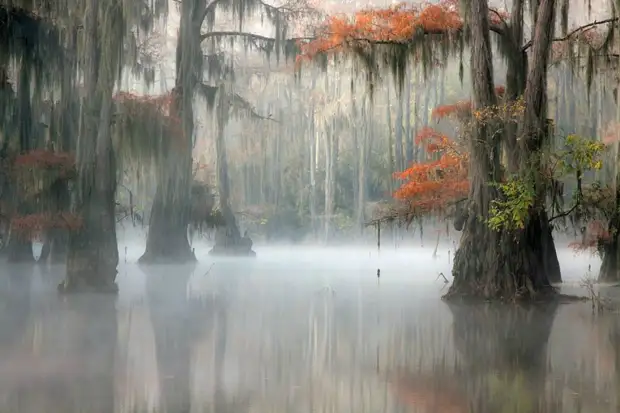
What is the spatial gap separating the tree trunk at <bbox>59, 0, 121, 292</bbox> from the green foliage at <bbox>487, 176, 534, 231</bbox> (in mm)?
5842

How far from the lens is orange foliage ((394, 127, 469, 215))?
13.2 meters

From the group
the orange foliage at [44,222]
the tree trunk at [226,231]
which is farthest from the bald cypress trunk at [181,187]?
the orange foliage at [44,222]

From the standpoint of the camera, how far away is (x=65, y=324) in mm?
8664

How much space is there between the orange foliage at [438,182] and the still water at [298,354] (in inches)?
59.7

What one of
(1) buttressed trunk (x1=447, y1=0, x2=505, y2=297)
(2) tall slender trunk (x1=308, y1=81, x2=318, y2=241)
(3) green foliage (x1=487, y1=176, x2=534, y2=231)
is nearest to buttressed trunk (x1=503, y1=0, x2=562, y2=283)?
(1) buttressed trunk (x1=447, y1=0, x2=505, y2=297)

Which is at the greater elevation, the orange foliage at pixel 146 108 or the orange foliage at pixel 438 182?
the orange foliage at pixel 146 108

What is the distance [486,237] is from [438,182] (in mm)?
2400

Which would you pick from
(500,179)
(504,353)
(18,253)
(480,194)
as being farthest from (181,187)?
(504,353)

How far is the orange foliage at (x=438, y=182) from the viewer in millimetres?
13188

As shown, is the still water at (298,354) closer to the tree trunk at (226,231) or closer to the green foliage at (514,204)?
the green foliage at (514,204)

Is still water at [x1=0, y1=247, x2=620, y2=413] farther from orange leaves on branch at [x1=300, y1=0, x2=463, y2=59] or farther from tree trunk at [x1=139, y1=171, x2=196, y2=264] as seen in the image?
tree trunk at [x1=139, y1=171, x2=196, y2=264]

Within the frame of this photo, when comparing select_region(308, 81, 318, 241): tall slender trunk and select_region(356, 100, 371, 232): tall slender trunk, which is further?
select_region(308, 81, 318, 241): tall slender trunk

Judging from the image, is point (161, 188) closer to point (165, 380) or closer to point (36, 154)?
point (36, 154)

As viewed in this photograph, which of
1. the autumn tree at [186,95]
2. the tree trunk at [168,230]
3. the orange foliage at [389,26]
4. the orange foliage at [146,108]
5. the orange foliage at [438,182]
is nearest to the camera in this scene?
the orange foliage at [389,26]
